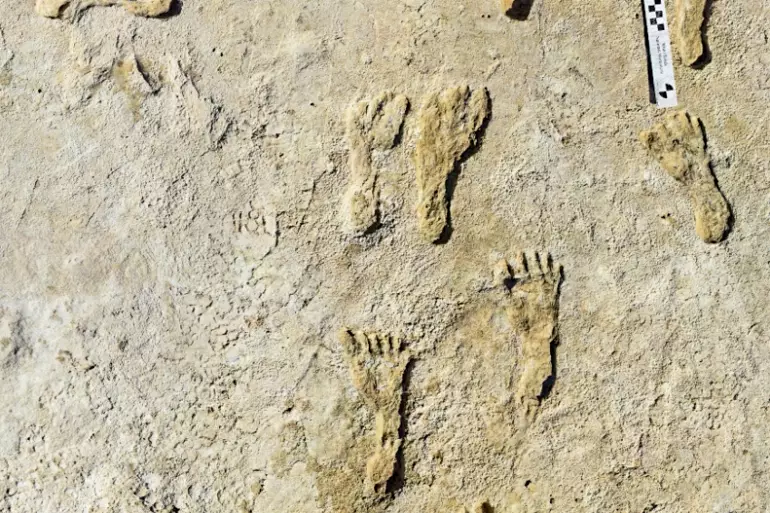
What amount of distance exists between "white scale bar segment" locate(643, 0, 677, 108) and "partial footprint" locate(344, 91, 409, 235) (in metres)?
0.94

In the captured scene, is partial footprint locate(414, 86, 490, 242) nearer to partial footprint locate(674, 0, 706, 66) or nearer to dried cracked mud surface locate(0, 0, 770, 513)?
dried cracked mud surface locate(0, 0, 770, 513)

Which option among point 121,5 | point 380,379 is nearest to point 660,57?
point 380,379

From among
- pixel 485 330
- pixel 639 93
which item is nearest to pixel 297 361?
pixel 485 330

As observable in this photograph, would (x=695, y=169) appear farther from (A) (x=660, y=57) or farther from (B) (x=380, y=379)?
(B) (x=380, y=379)

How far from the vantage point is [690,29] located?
9.78ft

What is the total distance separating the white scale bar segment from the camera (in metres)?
2.99

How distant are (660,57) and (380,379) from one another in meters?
1.59

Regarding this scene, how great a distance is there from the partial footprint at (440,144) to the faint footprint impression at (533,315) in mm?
301

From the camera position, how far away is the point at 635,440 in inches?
116

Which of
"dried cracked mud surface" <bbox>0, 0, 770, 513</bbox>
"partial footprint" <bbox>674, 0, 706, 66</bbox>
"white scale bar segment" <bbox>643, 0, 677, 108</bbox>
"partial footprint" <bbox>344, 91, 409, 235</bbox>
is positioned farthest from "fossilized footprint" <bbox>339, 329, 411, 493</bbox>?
"partial footprint" <bbox>674, 0, 706, 66</bbox>

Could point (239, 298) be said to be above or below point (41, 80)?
below

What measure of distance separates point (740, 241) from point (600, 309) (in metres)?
0.58

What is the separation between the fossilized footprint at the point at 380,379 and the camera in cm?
295

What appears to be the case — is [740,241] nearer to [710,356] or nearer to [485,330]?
[710,356]
